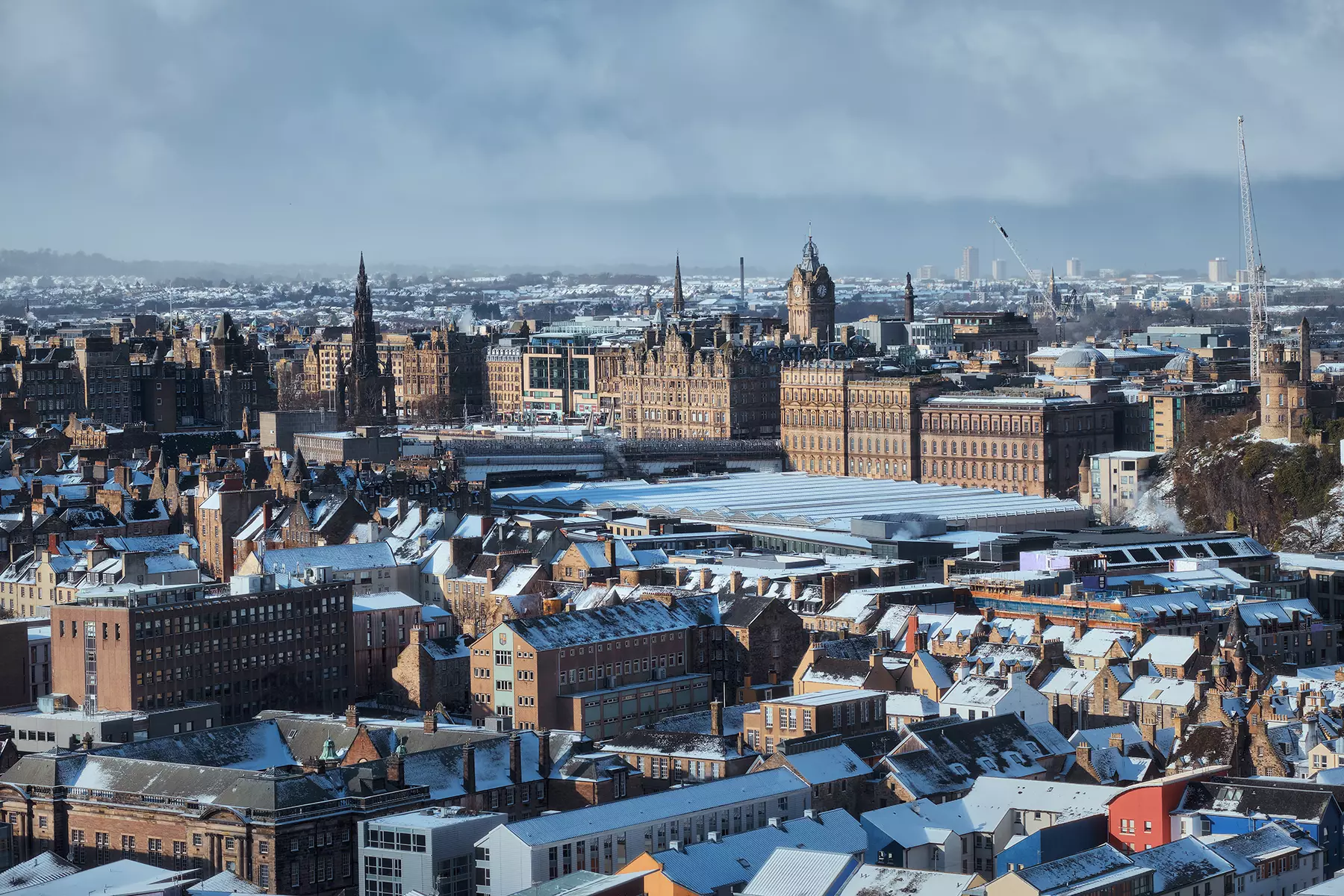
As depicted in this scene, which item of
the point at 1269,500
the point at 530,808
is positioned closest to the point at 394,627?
the point at 530,808

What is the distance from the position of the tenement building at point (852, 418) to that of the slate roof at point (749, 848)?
10831cm

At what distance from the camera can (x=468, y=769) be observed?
76125 mm

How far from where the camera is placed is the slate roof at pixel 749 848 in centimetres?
6606

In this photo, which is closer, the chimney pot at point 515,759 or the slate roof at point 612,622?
the chimney pot at point 515,759

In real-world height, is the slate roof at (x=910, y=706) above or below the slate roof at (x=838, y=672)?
below

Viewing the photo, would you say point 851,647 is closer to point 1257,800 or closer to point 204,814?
point 1257,800

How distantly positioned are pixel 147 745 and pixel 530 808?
442 inches

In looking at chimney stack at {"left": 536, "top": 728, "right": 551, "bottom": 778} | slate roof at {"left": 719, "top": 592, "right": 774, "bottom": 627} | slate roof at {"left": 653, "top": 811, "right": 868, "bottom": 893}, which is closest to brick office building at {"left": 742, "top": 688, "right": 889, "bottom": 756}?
chimney stack at {"left": 536, "top": 728, "right": 551, "bottom": 778}

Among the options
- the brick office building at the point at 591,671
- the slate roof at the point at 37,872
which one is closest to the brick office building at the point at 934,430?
the brick office building at the point at 591,671

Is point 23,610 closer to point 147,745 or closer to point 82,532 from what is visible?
point 82,532

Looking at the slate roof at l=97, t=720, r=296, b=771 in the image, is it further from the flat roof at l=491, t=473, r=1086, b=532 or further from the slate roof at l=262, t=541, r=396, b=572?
the flat roof at l=491, t=473, r=1086, b=532

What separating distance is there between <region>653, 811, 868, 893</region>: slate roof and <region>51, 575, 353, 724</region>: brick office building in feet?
100

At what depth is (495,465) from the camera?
16888cm

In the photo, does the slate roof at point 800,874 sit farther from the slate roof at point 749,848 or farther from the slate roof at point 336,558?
the slate roof at point 336,558
